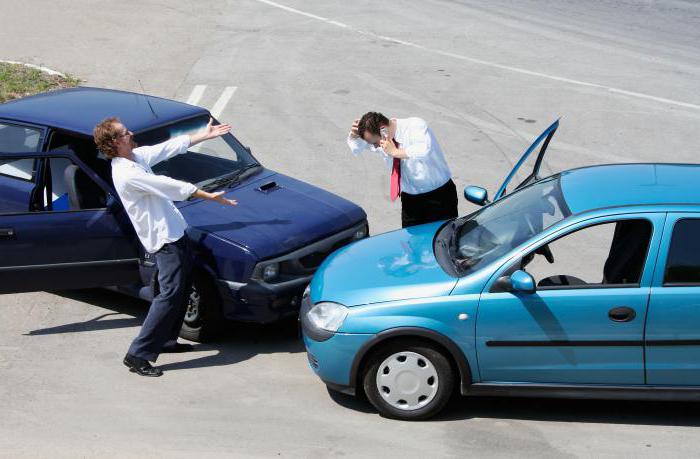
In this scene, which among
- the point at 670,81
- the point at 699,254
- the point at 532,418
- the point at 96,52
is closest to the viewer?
the point at 699,254

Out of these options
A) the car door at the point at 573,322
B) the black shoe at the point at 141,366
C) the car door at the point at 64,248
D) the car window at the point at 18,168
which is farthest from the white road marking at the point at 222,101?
the car door at the point at 573,322

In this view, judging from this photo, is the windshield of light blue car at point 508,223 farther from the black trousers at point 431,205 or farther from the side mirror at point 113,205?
the side mirror at point 113,205

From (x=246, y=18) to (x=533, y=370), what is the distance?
14.7 m

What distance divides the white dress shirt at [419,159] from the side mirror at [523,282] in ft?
6.98

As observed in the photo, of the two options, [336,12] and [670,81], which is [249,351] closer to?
[670,81]

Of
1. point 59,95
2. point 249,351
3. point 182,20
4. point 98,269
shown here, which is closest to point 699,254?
point 249,351

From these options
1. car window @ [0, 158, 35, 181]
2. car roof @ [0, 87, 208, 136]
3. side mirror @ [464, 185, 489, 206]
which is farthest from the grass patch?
side mirror @ [464, 185, 489, 206]

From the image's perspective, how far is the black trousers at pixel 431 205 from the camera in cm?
842

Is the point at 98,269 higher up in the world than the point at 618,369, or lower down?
lower down

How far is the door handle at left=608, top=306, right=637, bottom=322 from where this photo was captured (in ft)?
20.6

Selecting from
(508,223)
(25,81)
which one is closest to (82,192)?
(508,223)

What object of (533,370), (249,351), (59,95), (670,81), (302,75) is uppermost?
(670,81)

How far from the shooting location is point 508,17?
19875mm

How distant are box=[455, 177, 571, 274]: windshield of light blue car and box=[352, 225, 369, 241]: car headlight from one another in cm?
117
